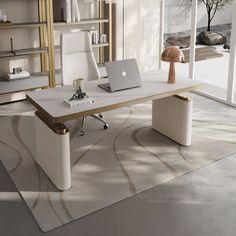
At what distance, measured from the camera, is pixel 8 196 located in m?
3.49

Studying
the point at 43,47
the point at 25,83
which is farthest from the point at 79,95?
the point at 43,47

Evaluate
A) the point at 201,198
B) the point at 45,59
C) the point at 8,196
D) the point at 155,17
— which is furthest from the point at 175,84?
the point at 155,17

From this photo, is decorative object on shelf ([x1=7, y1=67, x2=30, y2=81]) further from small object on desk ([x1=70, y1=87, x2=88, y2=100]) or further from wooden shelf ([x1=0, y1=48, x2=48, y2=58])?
small object on desk ([x1=70, y1=87, x2=88, y2=100])

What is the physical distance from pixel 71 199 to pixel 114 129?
1.64m

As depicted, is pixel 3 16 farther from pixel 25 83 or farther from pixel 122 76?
pixel 122 76

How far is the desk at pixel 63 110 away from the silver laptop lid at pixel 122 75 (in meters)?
0.07

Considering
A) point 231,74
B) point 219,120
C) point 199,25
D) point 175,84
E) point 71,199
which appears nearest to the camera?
point 71,199

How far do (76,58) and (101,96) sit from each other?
1221 mm

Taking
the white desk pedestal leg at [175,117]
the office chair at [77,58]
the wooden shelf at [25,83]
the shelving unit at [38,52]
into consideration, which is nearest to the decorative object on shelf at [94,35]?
the shelving unit at [38,52]

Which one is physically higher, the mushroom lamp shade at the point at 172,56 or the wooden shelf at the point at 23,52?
the mushroom lamp shade at the point at 172,56

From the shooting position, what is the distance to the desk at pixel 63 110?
11.1 ft

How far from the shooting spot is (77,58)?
16.0ft

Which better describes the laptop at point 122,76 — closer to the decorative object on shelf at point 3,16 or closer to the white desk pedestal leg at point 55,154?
the white desk pedestal leg at point 55,154

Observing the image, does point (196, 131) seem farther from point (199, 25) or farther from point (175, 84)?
point (199, 25)
